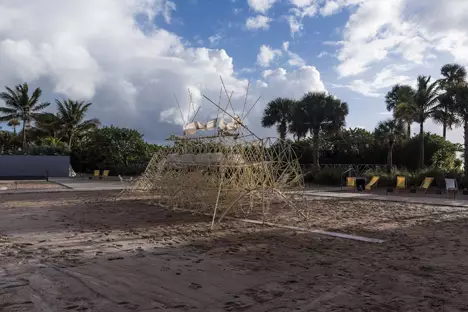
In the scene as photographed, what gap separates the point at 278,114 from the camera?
33531 millimetres

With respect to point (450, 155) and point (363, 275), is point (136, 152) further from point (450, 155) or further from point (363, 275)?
point (363, 275)

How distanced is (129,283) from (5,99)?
141 ft

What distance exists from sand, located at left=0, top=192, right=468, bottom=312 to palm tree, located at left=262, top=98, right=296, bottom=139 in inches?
945

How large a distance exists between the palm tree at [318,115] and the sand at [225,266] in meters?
19.6

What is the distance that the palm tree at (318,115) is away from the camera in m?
28.6

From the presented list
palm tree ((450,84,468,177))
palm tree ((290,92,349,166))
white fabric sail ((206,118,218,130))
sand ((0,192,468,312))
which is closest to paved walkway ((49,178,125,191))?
white fabric sail ((206,118,218,130))

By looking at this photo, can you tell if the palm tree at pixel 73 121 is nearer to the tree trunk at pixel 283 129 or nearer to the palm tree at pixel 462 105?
the tree trunk at pixel 283 129

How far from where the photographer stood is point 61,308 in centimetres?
355

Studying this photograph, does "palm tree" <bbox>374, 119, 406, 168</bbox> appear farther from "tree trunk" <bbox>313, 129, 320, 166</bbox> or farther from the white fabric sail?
the white fabric sail

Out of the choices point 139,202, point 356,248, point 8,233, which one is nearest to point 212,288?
point 356,248

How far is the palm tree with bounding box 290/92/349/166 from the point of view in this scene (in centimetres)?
2859

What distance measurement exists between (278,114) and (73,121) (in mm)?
23244

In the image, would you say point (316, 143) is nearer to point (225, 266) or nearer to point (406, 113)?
point (406, 113)

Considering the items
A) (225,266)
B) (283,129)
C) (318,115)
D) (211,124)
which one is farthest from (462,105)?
(225,266)
